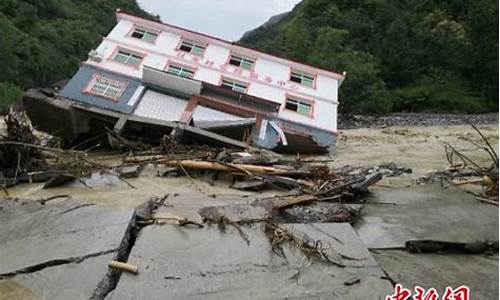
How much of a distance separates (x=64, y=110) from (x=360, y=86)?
27.9 meters

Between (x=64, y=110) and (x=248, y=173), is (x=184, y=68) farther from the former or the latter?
(x=248, y=173)

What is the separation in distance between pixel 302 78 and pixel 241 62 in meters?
3.22

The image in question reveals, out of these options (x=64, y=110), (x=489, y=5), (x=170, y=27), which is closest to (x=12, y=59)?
(x=170, y=27)

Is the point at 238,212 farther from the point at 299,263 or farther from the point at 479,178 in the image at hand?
the point at 479,178

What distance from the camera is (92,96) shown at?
2125 cm

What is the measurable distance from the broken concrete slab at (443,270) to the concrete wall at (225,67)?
17941 millimetres

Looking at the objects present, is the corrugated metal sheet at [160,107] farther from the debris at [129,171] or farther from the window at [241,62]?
the debris at [129,171]

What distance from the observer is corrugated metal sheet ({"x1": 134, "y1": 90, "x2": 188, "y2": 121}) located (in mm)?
20656

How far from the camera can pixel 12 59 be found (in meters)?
42.0

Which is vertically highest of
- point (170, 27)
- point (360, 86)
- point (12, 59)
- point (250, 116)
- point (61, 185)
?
point (360, 86)

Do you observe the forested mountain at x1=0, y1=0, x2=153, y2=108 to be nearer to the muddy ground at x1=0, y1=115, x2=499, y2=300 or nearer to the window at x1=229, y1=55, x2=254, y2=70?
the window at x1=229, y1=55, x2=254, y2=70

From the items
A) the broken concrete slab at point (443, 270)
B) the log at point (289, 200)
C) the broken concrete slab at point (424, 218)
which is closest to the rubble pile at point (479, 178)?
the broken concrete slab at point (424, 218)

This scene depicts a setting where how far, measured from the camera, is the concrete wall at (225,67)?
76.6 feet

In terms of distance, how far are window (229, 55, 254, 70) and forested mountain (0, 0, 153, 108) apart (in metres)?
16.0
